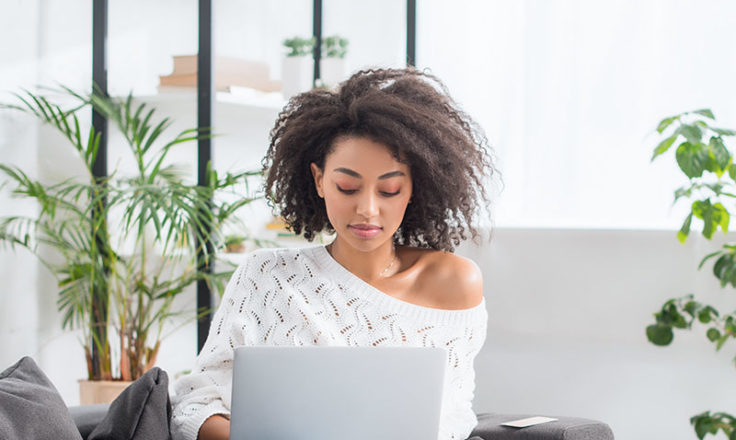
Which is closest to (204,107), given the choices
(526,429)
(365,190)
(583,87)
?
(583,87)

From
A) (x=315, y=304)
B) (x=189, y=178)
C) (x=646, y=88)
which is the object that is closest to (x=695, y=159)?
(x=646, y=88)

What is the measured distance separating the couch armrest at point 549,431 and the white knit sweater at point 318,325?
39mm

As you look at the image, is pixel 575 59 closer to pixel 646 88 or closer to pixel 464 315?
pixel 646 88

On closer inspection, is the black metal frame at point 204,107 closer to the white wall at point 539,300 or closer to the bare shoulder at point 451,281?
the white wall at point 539,300

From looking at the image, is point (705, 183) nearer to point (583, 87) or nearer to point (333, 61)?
point (583, 87)

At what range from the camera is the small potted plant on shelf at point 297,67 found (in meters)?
3.11

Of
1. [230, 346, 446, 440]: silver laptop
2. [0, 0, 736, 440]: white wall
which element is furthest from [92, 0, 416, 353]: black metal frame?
[230, 346, 446, 440]: silver laptop

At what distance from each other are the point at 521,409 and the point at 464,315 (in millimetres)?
1398

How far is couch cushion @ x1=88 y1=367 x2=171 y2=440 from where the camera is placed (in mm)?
1535

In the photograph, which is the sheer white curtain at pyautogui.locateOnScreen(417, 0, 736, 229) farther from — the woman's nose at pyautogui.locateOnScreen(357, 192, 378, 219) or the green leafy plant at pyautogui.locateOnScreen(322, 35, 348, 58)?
the woman's nose at pyautogui.locateOnScreen(357, 192, 378, 219)

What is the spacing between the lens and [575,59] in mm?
2969

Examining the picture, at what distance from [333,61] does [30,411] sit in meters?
2.02

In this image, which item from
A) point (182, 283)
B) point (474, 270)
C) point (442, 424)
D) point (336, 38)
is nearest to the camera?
point (442, 424)

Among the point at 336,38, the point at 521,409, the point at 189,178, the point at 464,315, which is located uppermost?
the point at 336,38
